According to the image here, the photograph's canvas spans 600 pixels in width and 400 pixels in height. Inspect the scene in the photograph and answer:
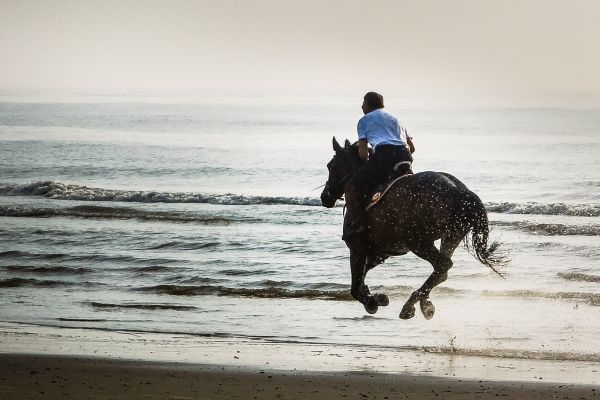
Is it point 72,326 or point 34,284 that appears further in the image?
point 34,284

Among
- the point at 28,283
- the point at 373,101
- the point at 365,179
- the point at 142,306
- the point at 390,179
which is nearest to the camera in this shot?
the point at 390,179

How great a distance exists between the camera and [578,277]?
59.2ft

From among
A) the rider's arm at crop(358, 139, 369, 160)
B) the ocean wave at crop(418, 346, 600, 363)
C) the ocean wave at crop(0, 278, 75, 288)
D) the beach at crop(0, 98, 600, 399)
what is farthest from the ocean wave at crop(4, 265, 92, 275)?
the ocean wave at crop(418, 346, 600, 363)

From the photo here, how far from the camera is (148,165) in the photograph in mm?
47000

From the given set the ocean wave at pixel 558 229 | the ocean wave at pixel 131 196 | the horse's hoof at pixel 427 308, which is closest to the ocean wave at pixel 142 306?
the horse's hoof at pixel 427 308

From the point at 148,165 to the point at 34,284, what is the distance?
1173 inches

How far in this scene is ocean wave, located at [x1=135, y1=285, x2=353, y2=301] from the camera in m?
16.6

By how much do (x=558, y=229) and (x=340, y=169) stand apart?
12698 mm

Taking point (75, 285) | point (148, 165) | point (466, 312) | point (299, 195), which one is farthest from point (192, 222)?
point (148, 165)

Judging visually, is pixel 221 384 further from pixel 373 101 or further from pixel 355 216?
pixel 373 101

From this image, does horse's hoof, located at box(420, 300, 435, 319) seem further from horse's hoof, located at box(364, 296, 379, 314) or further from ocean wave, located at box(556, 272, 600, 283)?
ocean wave, located at box(556, 272, 600, 283)

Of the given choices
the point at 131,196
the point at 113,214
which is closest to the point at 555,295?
the point at 113,214

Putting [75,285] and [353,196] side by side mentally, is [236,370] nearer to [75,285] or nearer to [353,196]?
[353,196]

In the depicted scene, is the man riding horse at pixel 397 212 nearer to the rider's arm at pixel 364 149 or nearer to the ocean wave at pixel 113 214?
the rider's arm at pixel 364 149
